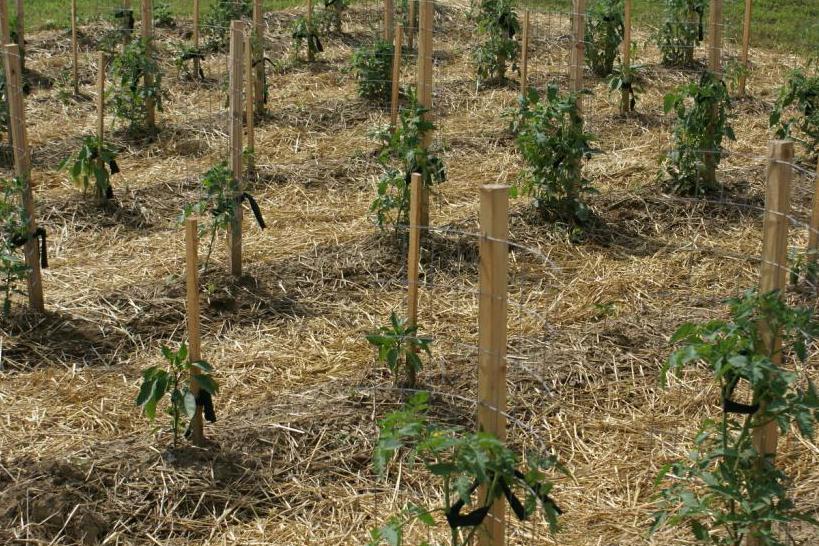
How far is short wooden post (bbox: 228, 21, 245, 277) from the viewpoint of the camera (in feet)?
21.4

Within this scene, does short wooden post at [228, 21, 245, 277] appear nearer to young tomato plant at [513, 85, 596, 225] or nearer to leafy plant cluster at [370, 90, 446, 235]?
leafy plant cluster at [370, 90, 446, 235]

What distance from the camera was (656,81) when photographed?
11.2 metres

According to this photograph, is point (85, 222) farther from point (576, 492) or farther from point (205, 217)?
point (576, 492)

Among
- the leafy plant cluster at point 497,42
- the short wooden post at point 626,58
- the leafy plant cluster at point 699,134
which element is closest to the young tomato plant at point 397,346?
the leafy plant cluster at point 699,134

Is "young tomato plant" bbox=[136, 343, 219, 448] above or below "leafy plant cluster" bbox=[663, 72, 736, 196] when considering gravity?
below

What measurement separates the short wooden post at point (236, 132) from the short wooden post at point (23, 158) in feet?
3.73

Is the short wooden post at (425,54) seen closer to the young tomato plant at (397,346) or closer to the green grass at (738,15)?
the young tomato plant at (397,346)

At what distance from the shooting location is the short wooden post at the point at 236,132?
653 cm

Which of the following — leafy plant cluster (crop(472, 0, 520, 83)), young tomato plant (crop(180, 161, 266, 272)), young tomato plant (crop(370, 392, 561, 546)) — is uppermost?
leafy plant cluster (crop(472, 0, 520, 83))

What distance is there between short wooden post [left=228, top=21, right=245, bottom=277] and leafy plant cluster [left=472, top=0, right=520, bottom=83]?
4.42 m

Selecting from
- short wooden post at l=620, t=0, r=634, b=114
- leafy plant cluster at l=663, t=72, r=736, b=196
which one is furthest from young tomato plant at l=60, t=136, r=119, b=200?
short wooden post at l=620, t=0, r=634, b=114

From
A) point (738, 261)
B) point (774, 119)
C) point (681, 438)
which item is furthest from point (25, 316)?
point (774, 119)

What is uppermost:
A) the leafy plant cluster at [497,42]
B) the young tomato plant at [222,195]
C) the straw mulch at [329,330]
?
the leafy plant cluster at [497,42]

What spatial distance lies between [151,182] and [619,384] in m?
4.47
